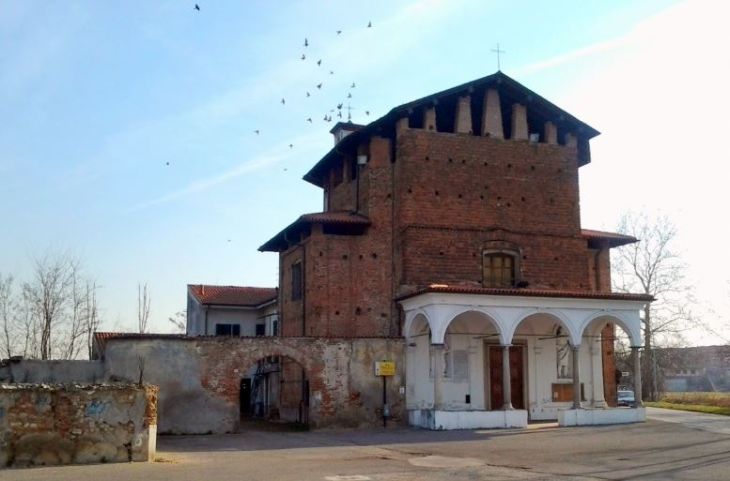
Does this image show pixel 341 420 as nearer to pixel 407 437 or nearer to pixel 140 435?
pixel 407 437

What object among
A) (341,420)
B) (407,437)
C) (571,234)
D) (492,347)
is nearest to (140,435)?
(407,437)

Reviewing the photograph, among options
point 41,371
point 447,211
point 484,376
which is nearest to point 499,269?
point 447,211

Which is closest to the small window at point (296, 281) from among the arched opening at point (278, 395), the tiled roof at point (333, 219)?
the arched opening at point (278, 395)

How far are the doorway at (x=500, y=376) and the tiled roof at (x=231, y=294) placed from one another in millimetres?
17726

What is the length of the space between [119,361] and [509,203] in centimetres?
1524

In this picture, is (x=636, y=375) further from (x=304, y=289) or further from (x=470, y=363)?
(x=304, y=289)

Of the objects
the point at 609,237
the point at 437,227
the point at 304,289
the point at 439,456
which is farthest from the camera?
the point at 609,237

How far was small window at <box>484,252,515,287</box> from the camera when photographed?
95.8 ft

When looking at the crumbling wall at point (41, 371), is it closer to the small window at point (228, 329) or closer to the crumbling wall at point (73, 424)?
the crumbling wall at point (73, 424)

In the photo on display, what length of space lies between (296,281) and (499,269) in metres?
8.62

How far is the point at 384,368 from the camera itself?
26.4 metres

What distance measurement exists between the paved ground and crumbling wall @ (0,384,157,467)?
642 millimetres

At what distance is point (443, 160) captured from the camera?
96.1 ft

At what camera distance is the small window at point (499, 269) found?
29.2m
